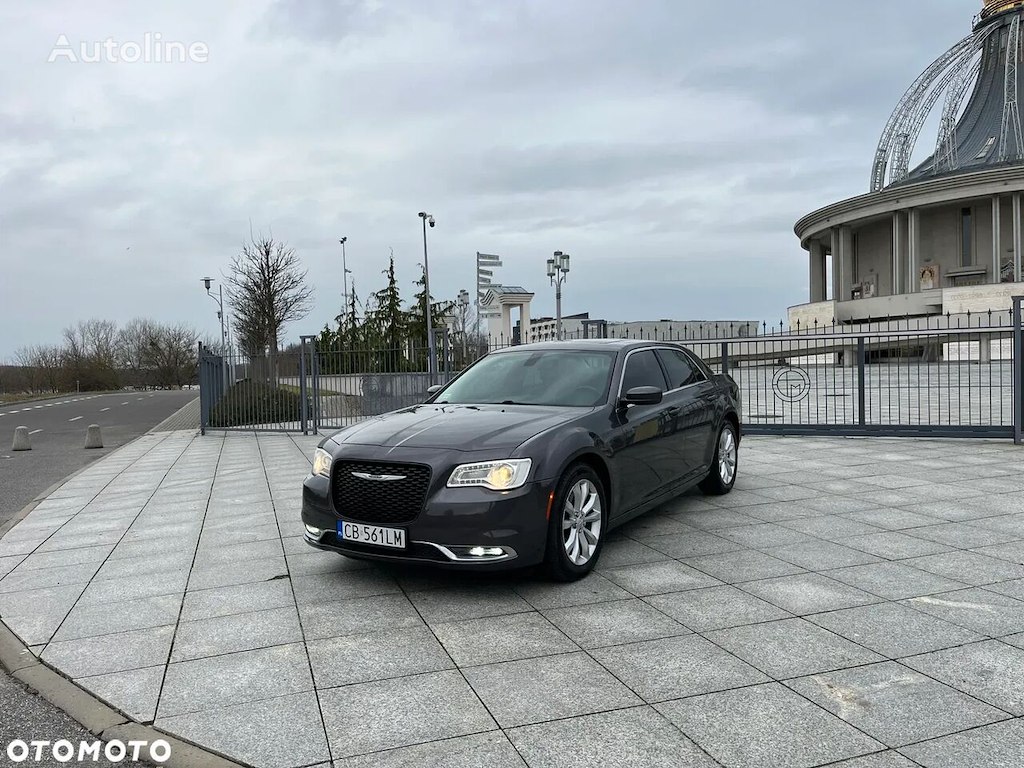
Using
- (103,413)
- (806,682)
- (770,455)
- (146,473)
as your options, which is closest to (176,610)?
(806,682)

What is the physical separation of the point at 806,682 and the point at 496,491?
193 cm

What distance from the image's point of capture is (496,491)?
Result: 15.1ft

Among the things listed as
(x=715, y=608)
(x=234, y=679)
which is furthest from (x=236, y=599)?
(x=715, y=608)

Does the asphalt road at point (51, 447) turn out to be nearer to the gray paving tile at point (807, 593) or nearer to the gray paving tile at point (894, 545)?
the gray paving tile at point (807, 593)

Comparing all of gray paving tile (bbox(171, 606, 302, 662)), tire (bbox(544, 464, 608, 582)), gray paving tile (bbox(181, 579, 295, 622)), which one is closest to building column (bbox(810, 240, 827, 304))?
tire (bbox(544, 464, 608, 582))

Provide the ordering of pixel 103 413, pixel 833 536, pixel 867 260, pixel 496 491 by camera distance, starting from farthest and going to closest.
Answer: pixel 867 260 < pixel 103 413 < pixel 833 536 < pixel 496 491

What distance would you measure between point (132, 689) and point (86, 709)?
0.22m

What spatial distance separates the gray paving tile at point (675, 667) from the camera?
349 centimetres

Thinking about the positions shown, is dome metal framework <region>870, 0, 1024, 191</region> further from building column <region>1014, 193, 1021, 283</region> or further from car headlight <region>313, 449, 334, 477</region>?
car headlight <region>313, 449, 334, 477</region>

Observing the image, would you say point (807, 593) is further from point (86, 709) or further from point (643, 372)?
point (86, 709)

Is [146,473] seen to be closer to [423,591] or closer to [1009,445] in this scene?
[423,591]

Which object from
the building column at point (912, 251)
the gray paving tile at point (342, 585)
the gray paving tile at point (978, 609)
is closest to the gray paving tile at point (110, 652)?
the gray paving tile at point (342, 585)

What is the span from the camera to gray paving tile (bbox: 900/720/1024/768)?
9.25ft

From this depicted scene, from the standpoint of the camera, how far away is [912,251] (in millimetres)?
55875
